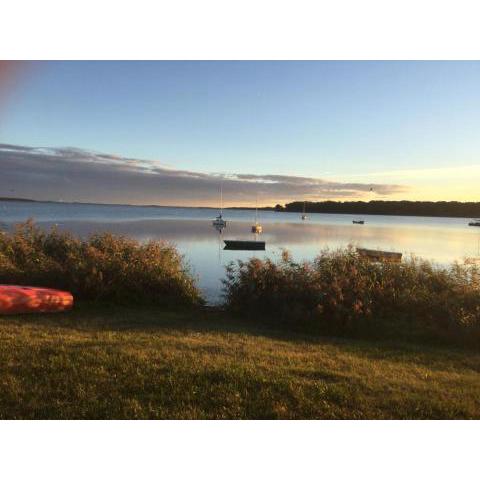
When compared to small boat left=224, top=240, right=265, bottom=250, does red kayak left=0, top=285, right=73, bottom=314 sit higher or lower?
higher

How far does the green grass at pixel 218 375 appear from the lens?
4480 millimetres

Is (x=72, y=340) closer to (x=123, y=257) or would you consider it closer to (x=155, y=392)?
(x=155, y=392)

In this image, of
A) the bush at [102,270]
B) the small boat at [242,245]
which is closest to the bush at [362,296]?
the bush at [102,270]

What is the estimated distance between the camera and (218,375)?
5.17 meters

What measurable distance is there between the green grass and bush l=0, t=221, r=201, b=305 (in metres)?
2.29

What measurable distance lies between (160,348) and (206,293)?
8268 millimetres

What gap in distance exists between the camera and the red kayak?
823cm

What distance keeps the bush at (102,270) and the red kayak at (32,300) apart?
93 centimetres

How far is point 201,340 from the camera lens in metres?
6.86

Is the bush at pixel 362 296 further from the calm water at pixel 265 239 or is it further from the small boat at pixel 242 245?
the small boat at pixel 242 245

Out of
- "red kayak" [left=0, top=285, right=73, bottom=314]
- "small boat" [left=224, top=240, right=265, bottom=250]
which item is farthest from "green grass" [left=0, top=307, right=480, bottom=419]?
"small boat" [left=224, top=240, right=265, bottom=250]

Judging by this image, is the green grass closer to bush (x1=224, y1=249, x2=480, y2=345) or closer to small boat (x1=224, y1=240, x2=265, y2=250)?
bush (x1=224, y1=249, x2=480, y2=345)

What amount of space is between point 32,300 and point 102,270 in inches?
71.8

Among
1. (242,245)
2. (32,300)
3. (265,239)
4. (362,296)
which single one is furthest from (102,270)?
(265,239)
